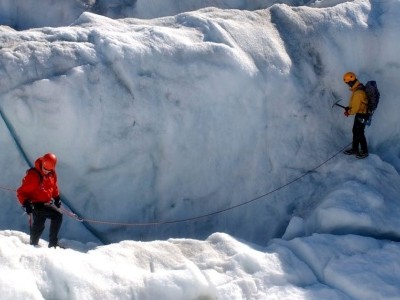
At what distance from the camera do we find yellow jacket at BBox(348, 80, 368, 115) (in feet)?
33.3

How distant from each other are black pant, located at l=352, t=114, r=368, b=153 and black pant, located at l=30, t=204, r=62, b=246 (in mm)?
4854

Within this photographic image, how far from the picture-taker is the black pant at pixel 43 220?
310 inches

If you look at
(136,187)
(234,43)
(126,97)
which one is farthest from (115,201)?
(234,43)

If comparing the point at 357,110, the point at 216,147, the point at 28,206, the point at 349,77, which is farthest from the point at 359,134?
the point at 28,206

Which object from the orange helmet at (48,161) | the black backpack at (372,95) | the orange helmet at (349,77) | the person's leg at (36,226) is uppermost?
the orange helmet at (349,77)

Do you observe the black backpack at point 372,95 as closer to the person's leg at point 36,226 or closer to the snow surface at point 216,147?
the snow surface at point 216,147

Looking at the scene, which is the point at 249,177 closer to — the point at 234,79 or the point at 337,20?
the point at 234,79

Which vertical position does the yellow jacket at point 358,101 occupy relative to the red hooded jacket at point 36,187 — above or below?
above

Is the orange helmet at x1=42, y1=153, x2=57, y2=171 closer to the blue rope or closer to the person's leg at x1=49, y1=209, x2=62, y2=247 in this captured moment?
the person's leg at x1=49, y1=209, x2=62, y2=247

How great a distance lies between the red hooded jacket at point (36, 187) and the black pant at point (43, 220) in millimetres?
106

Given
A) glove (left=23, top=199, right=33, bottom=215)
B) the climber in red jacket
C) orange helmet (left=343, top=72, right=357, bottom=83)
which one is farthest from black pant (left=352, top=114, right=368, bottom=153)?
glove (left=23, top=199, right=33, bottom=215)

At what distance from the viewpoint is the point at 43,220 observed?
314 inches

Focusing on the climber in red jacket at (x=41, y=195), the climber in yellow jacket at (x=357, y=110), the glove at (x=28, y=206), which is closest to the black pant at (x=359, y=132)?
the climber in yellow jacket at (x=357, y=110)

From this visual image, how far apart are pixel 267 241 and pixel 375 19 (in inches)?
173
